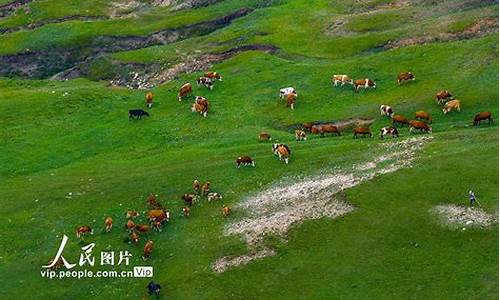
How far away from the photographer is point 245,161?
5466cm

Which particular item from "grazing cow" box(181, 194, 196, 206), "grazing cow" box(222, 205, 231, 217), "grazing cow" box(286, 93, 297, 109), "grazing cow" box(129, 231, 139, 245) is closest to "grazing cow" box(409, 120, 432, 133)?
"grazing cow" box(286, 93, 297, 109)

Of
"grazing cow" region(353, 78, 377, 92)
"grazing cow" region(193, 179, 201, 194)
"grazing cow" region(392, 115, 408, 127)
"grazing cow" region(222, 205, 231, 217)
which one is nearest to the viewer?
"grazing cow" region(222, 205, 231, 217)

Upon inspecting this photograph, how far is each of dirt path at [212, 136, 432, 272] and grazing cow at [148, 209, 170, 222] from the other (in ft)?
15.9

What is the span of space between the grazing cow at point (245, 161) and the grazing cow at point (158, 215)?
27.7ft

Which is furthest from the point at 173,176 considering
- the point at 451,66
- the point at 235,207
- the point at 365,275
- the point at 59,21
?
the point at 59,21

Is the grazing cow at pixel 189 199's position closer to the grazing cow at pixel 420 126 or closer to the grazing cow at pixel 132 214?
the grazing cow at pixel 132 214

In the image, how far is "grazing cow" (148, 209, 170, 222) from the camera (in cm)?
4781

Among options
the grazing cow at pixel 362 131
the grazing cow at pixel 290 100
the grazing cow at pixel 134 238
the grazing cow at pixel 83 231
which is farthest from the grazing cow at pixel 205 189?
the grazing cow at pixel 290 100

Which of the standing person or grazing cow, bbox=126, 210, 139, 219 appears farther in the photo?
grazing cow, bbox=126, 210, 139, 219

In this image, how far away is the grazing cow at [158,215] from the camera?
1882 inches

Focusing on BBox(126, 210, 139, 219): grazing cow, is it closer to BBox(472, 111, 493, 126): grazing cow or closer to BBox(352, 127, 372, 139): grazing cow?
BBox(352, 127, 372, 139): grazing cow

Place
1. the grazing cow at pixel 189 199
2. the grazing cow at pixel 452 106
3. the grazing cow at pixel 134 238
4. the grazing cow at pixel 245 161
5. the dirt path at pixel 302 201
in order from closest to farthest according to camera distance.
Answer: the dirt path at pixel 302 201
the grazing cow at pixel 134 238
the grazing cow at pixel 189 199
the grazing cow at pixel 245 161
the grazing cow at pixel 452 106

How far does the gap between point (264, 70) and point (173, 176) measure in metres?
25.3

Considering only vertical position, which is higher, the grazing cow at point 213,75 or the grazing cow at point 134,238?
the grazing cow at point 213,75
